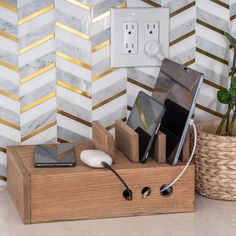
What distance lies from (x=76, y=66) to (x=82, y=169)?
31cm

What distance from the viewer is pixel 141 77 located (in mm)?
1602

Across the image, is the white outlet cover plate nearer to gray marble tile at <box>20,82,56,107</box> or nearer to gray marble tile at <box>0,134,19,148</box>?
gray marble tile at <box>20,82,56,107</box>

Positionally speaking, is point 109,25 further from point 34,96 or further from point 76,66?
point 34,96

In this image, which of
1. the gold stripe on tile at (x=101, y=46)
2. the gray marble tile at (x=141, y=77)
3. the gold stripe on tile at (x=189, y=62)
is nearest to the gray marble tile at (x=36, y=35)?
the gold stripe on tile at (x=101, y=46)

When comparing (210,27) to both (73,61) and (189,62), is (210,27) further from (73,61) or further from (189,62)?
(73,61)

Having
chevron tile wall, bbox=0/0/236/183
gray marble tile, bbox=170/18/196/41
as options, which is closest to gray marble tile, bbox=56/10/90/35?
chevron tile wall, bbox=0/0/236/183

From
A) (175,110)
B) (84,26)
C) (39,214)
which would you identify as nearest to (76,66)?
(84,26)

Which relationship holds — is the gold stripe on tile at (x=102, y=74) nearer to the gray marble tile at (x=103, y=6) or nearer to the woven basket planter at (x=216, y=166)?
the gray marble tile at (x=103, y=6)

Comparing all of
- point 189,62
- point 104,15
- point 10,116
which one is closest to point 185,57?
point 189,62

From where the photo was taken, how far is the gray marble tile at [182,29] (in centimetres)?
161

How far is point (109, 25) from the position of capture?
1561 millimetres

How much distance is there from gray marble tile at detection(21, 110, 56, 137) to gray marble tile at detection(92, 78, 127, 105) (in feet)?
0.34

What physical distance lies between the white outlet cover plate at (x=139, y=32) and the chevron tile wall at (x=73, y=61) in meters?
0.02

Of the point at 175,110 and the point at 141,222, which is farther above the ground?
the point at 175,110
